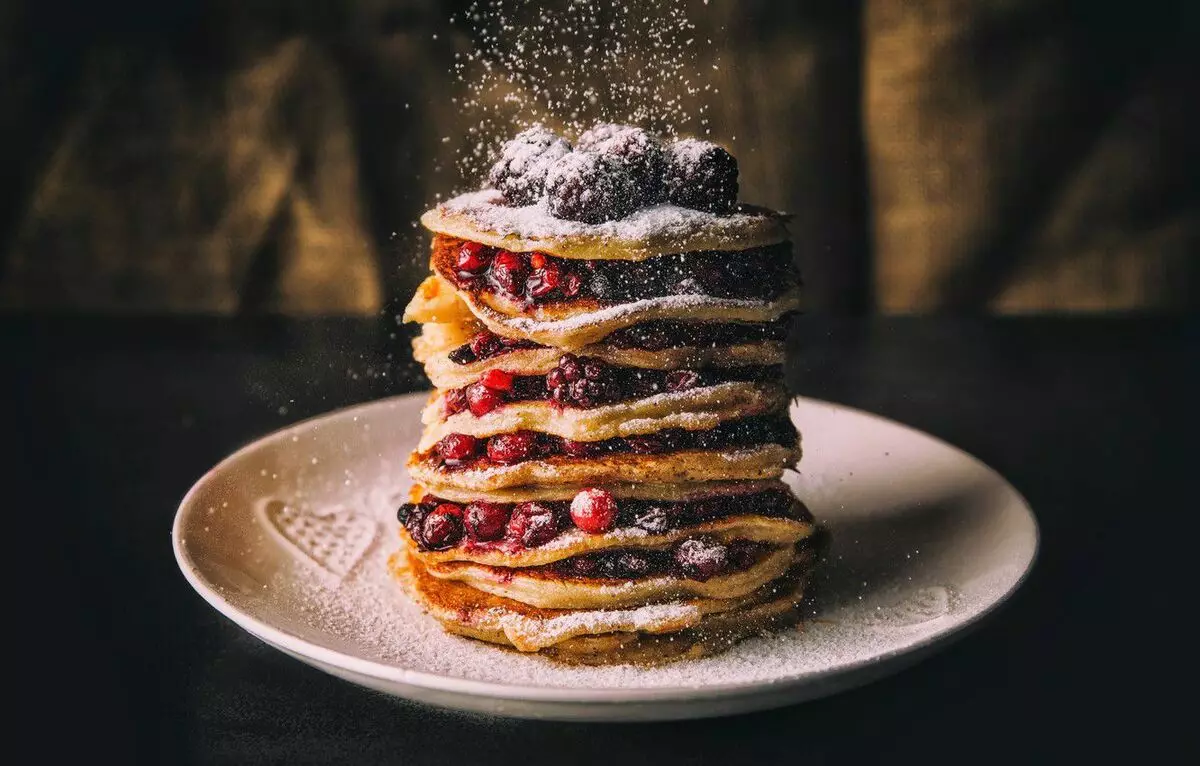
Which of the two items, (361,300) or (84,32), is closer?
(84,32)

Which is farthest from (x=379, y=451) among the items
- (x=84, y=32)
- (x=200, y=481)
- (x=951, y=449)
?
(x=84, y=32)

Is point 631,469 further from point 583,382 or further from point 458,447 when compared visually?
point 458,447

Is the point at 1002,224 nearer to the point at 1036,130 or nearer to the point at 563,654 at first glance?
the point at 1036,130

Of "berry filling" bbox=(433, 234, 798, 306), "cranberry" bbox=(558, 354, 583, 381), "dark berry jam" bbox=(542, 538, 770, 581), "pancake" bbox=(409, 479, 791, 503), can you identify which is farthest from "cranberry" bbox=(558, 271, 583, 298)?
"dark berry jam" bbox=(542, 538, 770, 581)

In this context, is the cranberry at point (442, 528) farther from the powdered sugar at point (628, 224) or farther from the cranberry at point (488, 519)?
the powdered sugar at point (628, 224)

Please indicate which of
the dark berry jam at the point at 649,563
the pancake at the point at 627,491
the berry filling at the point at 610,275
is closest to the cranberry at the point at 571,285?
the berry filling at the point at 610,275

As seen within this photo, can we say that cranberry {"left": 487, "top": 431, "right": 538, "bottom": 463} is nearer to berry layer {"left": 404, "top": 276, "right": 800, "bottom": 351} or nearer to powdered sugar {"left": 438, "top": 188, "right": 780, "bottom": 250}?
berry layer {"left": 404, "top": 276, "right": 800, "bottom": 351}
